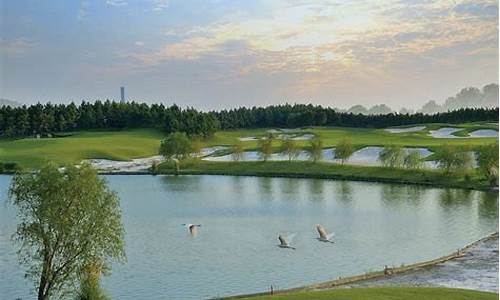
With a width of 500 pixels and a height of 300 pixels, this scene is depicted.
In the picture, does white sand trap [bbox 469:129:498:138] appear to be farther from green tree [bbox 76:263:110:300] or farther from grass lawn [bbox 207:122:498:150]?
green tree [bbox 76:263:110:300]

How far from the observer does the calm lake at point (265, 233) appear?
66.6ft

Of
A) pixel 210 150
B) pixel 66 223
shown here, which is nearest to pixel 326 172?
pixel 210 150

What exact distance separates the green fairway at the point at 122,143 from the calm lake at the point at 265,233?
55.3 feet

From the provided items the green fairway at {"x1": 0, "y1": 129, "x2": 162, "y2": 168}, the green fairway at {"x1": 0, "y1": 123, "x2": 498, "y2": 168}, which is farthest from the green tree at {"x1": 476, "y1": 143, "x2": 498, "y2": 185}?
the green fairway at {"x1": 0, "y1": 129, "x2": 162, "y2": 168}

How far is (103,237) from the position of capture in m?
17.1

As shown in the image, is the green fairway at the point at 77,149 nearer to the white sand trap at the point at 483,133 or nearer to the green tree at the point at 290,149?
the green tree at the point at 290,149

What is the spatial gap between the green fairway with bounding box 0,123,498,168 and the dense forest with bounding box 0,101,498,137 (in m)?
2.83

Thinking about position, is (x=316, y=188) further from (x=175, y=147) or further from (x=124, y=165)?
(x=124, y=165)

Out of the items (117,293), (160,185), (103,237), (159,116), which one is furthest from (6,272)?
(159,116)

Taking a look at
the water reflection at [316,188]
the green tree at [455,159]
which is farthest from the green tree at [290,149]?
the green tree at [455,159]

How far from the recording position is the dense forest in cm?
8912

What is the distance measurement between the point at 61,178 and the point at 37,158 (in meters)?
48.5

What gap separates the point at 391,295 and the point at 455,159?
3738 cm

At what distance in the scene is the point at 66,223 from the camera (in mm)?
16656
